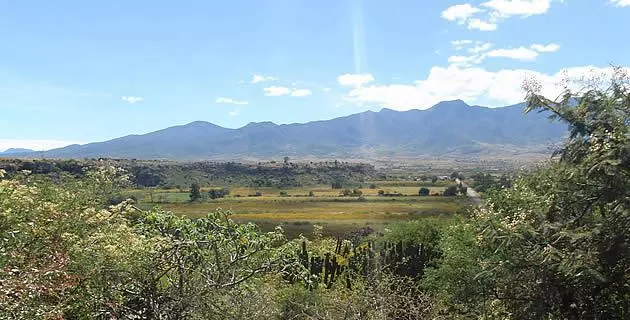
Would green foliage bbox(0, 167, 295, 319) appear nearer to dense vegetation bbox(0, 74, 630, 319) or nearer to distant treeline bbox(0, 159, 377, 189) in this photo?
dense vegetation bbox(0, 74, 630, 319)

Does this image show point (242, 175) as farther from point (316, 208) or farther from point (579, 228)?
point (579, 228)

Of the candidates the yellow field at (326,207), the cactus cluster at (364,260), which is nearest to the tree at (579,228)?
the cactus cluster at (364,260)

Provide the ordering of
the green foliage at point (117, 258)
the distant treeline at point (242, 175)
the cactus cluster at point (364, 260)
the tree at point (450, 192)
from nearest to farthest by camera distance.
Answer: the green foliage at point (117, 258), the cactus cluster at point (364, 260), the tree at point (450, 192), the distant treeline at point (242, 175)

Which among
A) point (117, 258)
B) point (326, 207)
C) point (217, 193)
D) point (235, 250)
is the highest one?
point (117, 258)

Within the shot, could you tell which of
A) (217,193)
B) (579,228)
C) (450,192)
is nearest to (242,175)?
(217,193)

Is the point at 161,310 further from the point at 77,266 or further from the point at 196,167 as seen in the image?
the point at 196,167

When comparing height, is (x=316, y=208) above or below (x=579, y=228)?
below

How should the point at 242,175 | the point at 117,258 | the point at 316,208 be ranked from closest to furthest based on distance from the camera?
the point at 117,258
the point at 316,208
the point at 242,175

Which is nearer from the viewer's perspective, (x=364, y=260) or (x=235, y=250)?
(x=235, y=250)

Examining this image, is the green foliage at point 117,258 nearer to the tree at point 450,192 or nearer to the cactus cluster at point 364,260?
the cactus cluster at point 364,260

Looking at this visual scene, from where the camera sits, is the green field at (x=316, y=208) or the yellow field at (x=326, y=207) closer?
the green field at (x=316, y=208)

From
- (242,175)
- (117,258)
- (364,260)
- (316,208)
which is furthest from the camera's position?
(242,175)

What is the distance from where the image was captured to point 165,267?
1043cm

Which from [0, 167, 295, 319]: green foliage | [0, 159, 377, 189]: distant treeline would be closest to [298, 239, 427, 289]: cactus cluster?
[0, 167, 295, 319]: green foliage
